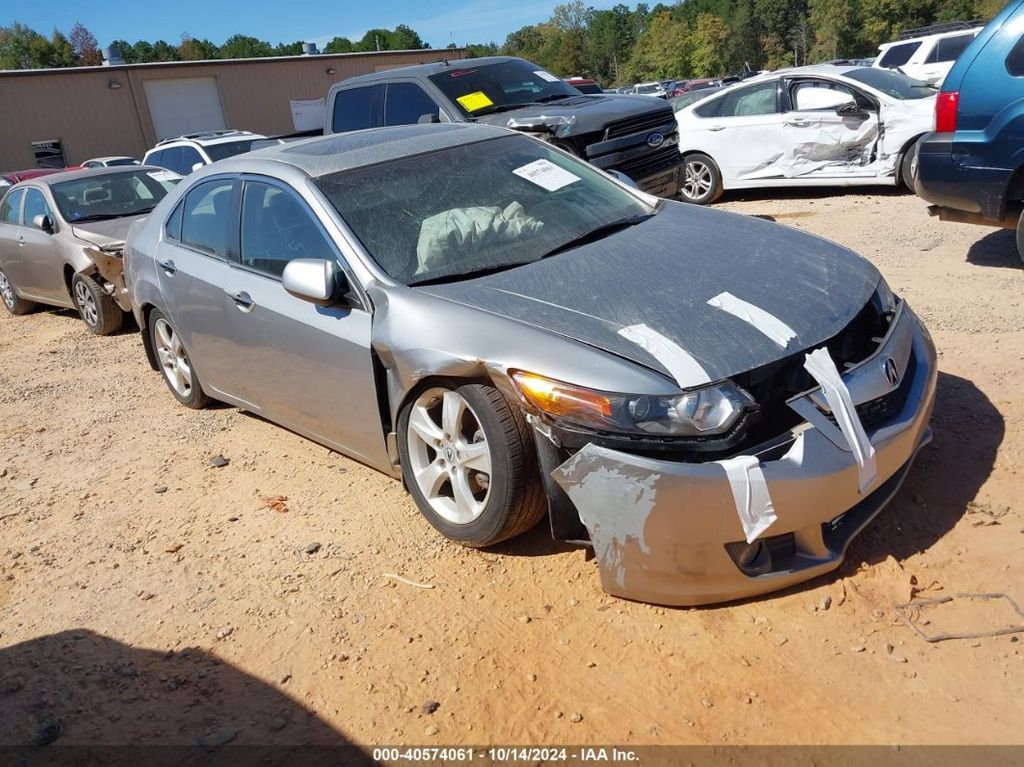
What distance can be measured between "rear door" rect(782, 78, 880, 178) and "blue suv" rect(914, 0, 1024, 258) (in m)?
3.41

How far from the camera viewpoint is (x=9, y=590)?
151 inches

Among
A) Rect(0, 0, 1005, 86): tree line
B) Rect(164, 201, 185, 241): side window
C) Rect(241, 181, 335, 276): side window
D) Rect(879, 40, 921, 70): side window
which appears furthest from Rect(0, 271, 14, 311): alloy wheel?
Rect(0, 0, 1005, 86): tree line

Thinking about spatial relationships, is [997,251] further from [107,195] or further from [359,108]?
[107,195]

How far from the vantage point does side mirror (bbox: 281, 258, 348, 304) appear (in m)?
3.68

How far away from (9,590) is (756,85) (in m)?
9.42

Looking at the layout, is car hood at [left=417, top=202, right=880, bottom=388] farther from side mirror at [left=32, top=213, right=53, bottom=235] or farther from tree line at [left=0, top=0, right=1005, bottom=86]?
tree line at [left=0, top=0, right=1005, bottom=86]

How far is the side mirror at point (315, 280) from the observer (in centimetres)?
368

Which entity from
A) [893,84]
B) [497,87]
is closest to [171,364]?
[497,87]

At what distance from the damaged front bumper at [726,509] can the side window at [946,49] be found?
59.1 ft

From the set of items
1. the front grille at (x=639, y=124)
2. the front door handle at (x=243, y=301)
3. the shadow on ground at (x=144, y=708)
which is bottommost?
the shadow on ground at (x=144, y=708)

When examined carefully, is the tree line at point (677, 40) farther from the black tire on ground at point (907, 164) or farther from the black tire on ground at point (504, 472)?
the black tire on ground at point (504, 472)

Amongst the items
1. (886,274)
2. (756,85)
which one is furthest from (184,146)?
(886,274)

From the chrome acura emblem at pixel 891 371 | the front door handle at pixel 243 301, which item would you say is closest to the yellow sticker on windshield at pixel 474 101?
the front door handle at pixel 243 301

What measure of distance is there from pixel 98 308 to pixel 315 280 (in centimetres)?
561
